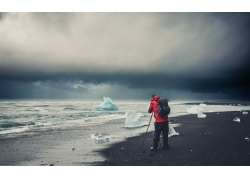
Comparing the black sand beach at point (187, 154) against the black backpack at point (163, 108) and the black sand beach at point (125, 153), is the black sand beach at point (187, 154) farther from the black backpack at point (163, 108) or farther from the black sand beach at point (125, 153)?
the black backpack at point (163, 108)

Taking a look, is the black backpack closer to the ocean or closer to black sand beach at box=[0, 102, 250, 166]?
black sand beach at box=[0, 102, 250, 166]

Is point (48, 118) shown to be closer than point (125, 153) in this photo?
No

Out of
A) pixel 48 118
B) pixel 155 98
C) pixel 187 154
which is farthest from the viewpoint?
pixel 48 118

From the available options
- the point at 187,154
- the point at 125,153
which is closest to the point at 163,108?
the point at 187,154

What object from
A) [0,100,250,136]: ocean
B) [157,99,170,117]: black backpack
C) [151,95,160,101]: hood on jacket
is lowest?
[0,100,250,136]: ocean

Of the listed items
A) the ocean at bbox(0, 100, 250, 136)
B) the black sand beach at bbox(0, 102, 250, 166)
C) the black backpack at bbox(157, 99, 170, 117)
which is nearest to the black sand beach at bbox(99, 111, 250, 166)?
the black sand beach at bbox(0, 102, 250, 166)

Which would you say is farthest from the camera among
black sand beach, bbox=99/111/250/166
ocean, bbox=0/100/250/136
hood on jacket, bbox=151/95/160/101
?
ocean, bbox=0/100/250/136

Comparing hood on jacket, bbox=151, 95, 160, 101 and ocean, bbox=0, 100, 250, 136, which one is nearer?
hood on jacket, bbox=151, 95, 160, 101

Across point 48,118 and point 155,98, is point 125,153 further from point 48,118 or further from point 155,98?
point 48,118

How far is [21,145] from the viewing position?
6746 mm

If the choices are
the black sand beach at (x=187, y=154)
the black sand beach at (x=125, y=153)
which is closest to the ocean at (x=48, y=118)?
the black sand beach at (x=125, y=153)

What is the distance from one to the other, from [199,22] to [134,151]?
4654 millimetres

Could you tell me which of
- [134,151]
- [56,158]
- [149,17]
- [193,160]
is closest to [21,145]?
[56,158]
